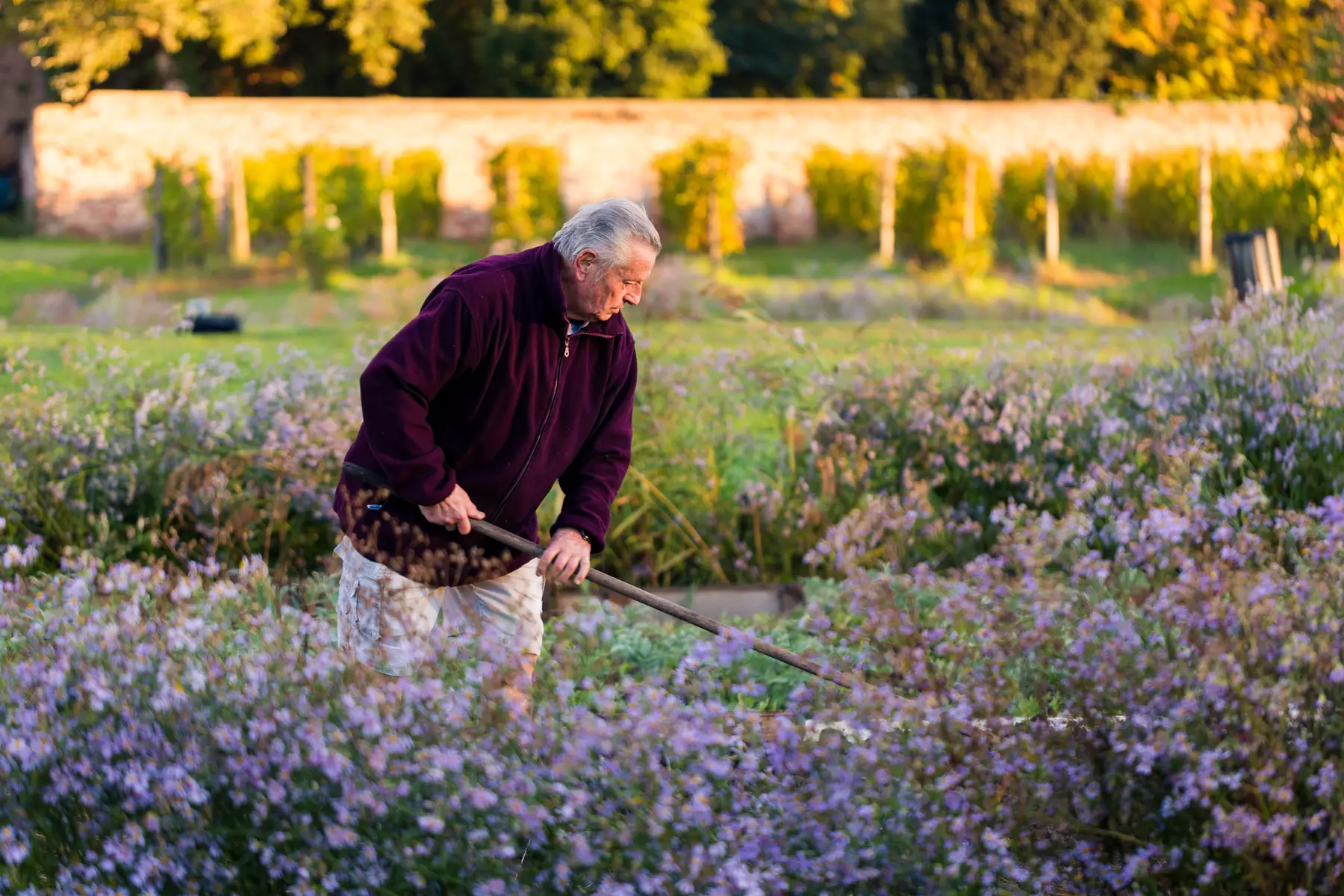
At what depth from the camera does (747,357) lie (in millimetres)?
6363

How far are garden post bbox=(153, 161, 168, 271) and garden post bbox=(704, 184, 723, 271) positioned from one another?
7267 mm

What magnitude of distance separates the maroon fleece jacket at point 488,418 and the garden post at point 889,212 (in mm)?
17816

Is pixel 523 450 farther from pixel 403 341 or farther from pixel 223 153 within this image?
pixel 223 153

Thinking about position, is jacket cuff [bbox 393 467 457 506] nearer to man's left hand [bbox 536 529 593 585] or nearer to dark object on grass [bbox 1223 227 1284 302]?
man's left hand [bbox 536 529 593 585]

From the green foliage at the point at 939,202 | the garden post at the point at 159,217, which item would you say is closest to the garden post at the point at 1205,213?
the green foliage at the point at 939,202

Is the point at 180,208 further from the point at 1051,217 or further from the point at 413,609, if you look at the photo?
the point at 413,609

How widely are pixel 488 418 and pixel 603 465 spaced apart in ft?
1.28

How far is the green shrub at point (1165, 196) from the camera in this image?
2300cm

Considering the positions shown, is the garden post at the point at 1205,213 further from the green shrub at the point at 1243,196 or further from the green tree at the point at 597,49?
the green tree at the point at 597,49

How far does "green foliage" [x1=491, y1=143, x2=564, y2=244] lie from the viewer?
73.3 ft

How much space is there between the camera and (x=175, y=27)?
24609 mm

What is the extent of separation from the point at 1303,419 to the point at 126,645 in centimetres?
404

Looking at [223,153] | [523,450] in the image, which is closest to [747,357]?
[523,450]

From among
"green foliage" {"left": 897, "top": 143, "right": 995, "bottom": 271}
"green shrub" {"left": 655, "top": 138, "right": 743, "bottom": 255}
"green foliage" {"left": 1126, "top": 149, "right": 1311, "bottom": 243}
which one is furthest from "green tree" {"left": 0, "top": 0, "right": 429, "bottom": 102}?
"green foliage" {"left": 1126, "top": 149, "right": 1311, "bottom": 243}
